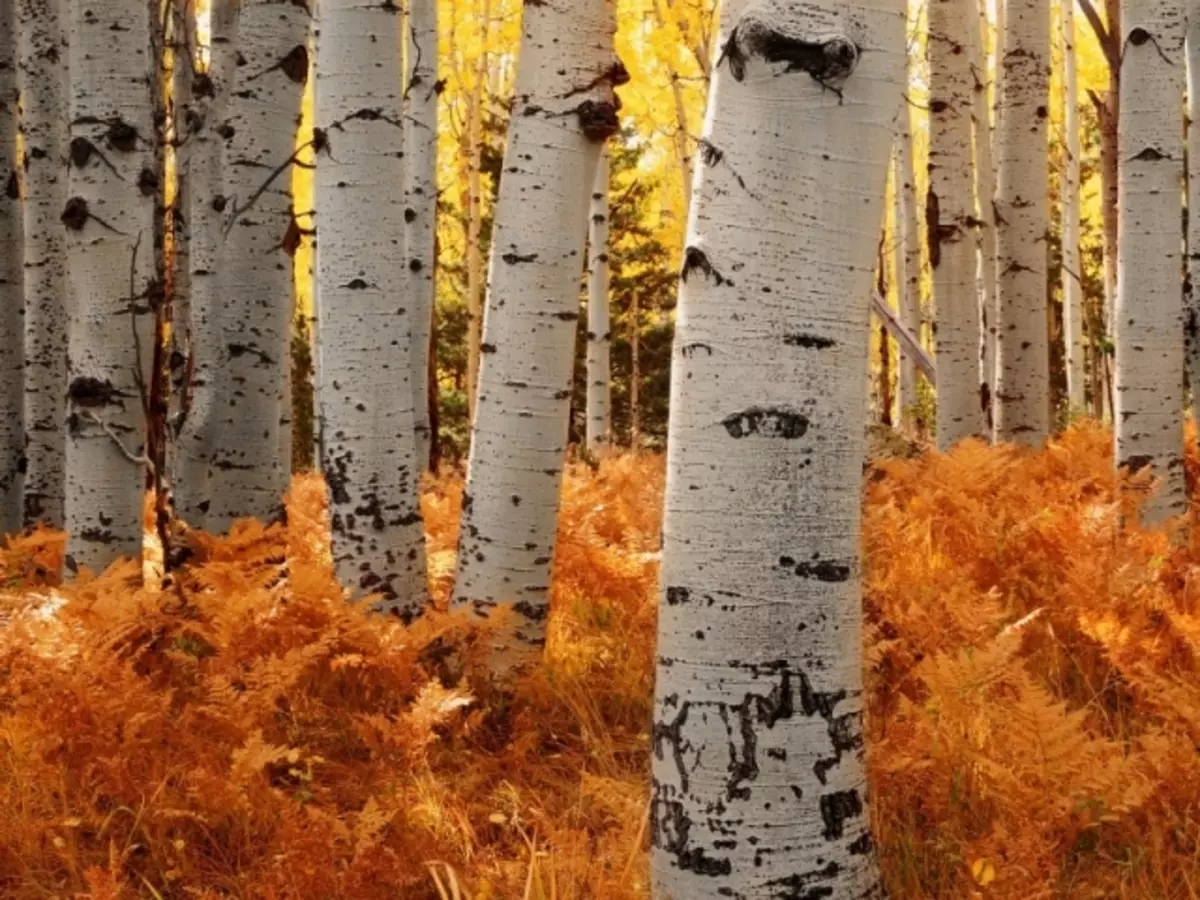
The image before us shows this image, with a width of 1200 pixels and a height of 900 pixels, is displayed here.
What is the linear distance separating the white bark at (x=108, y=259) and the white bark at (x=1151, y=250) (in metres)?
3.78

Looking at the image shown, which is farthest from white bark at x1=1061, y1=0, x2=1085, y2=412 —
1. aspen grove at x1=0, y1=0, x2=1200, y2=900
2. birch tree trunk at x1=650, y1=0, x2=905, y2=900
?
birch tree trunk at x1=650, y1=0, x2=905, y2=900

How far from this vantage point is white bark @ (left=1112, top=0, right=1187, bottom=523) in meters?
4.53

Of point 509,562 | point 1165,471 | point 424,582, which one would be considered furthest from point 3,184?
point 1165,471

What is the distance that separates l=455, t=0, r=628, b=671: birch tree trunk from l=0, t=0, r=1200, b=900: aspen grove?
0.01m

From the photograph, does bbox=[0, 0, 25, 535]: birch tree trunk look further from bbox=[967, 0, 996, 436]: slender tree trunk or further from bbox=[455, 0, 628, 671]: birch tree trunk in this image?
bbox=[967, 0, 996, 436]: slender tree trunk

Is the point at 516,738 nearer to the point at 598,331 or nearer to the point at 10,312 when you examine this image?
the point at 10,312

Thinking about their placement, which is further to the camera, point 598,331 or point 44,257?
point 598,331

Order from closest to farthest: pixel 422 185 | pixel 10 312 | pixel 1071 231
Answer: pixel 10 312, pixel 422 185, pixel 1071 231

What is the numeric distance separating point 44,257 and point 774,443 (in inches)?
200

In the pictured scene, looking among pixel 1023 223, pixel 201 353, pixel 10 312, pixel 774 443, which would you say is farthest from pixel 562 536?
pixel 1023 223

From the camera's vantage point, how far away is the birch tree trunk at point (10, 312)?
6.15 meters

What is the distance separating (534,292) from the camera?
3596 mm

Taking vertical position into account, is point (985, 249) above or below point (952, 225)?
above

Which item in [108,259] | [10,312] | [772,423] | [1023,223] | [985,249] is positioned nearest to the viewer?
[772,423]
